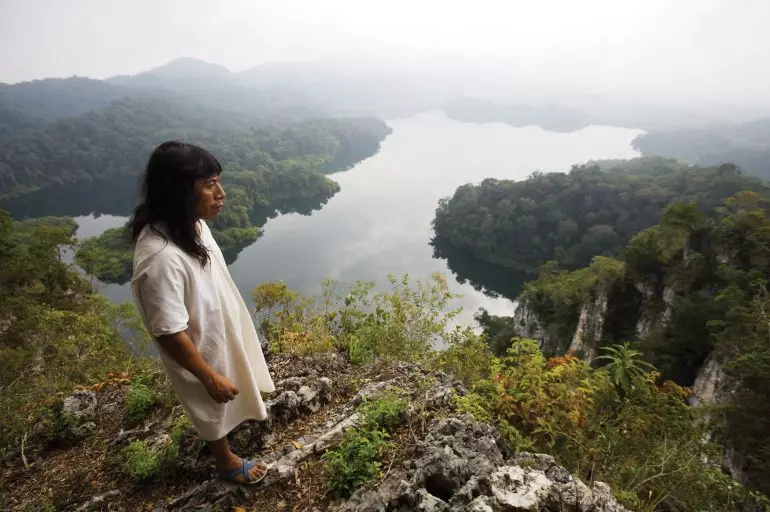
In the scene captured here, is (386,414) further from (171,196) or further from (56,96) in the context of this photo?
(56,96)

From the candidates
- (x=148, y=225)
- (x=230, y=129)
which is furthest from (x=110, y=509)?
(x=230, y=129)

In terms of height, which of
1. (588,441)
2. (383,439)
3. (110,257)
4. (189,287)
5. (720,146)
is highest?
(189,287)

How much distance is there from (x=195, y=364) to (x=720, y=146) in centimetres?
12293

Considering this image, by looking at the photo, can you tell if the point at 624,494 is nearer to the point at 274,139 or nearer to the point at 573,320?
the point at 573,320

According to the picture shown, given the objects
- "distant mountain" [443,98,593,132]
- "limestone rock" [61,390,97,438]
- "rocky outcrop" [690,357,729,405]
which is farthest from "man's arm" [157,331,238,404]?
"distant mountain" [443,98,593,132]

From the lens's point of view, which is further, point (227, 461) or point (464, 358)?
point (464, 358)

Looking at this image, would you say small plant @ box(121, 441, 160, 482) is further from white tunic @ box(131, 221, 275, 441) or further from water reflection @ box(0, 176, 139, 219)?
water reflection @ box(0, 176, 139, 219)

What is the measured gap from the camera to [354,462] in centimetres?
188

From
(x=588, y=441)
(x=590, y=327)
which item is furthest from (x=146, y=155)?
(x=588, y=441)

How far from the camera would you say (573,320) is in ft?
64.5

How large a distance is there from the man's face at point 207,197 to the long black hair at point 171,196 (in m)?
0.03

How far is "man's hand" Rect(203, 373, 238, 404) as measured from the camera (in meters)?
1.56

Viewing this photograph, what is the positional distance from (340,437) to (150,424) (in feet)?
4.55

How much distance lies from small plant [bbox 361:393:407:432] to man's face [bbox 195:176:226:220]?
1.30 m
